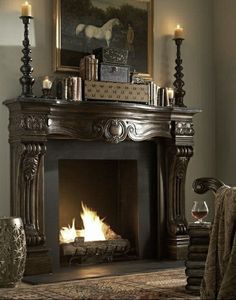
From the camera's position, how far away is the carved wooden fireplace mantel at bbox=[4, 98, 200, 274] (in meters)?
5.30

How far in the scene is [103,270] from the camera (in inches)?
214

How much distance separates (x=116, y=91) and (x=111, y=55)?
33cm

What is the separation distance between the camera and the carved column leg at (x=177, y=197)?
6055 mm

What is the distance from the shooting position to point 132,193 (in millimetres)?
6191

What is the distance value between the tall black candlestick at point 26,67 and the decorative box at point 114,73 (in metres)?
0.65

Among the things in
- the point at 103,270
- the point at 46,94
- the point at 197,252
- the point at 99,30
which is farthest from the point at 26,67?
the point at 197,252

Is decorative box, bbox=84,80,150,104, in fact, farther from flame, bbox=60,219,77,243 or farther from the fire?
flame, bbox=60,219,77,243

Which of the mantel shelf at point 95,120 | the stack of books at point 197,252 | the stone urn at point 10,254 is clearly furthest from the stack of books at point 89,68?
the stack of books at point 197,252

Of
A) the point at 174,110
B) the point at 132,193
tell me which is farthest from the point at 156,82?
the point at 132,193

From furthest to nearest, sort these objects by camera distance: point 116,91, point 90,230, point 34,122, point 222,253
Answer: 1. point 90,230
2. point 116,91
3. point 34,122
4. point 222,253

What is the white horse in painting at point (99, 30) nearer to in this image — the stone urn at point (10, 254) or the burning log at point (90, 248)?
the burning log at point (90, 248)

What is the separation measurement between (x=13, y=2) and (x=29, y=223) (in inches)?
71.0

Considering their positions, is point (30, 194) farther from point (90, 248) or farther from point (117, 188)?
point (117, 188)

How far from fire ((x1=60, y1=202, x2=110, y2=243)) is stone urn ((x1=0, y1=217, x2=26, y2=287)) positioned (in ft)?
3.79
